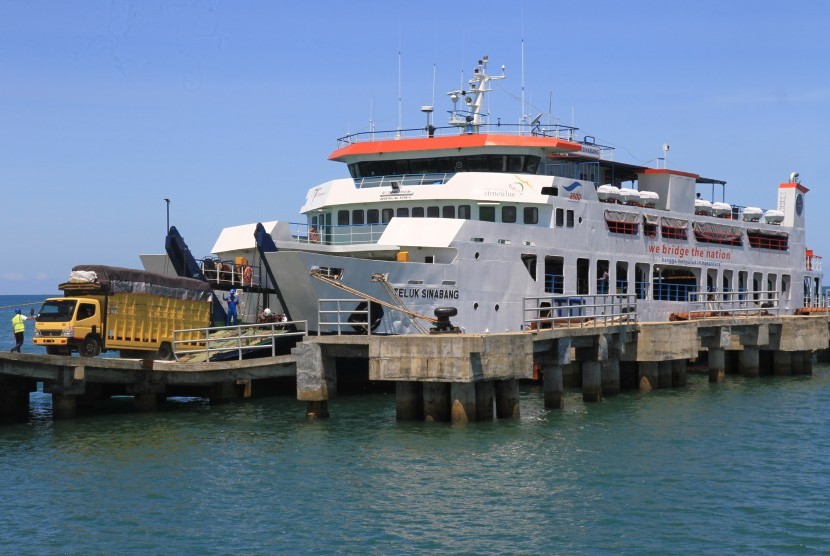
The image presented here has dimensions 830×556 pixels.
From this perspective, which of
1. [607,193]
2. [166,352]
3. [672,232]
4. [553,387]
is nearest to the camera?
[553,387]

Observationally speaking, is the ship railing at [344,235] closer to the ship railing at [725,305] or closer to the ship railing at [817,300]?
the ship railing at [725,305]

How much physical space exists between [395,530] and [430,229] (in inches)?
530

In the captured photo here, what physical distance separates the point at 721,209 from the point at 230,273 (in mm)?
20101

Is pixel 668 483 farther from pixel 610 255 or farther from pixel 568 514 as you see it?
pixel 610 255

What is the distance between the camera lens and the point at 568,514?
18594mm

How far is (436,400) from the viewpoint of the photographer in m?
24.7

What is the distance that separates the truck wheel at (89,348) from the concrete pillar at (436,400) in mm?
8321

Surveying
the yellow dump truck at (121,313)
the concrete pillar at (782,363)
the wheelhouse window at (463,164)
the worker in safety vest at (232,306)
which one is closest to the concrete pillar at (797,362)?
the concrete pillar at (782,363)

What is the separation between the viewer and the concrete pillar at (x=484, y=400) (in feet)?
81.4

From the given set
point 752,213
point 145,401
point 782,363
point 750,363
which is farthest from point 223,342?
point 752,213

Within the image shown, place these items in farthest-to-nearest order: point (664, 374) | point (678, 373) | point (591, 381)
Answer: point (678, 373), point (664, 374), point (591, 381)

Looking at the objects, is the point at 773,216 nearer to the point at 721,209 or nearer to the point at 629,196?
the point at 721,209

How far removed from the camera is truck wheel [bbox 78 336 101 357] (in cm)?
2705

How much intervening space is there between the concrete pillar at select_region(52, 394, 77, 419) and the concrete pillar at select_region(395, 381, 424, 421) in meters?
8.01
